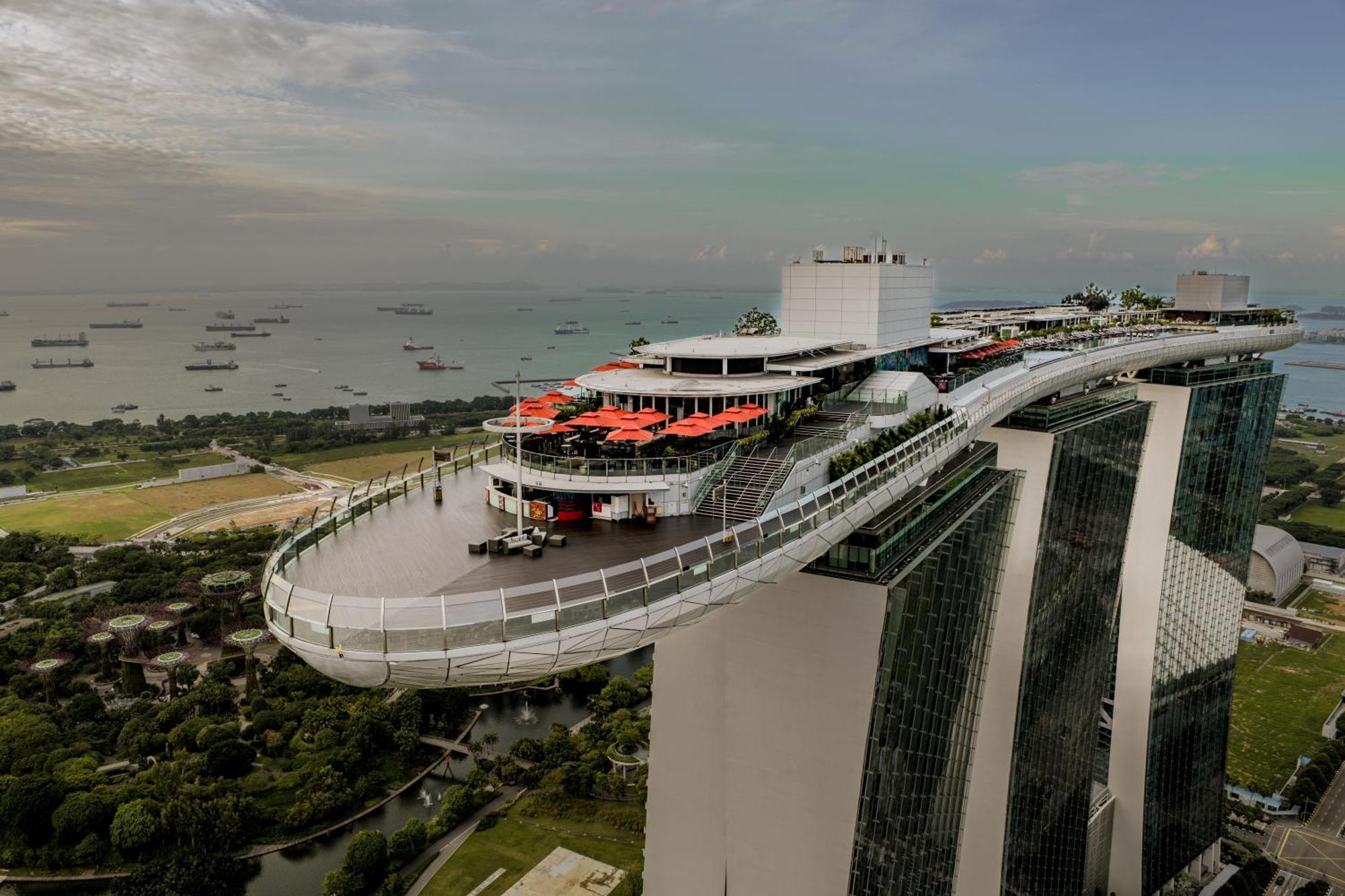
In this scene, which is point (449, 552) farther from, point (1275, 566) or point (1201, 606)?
point (1275, 566)

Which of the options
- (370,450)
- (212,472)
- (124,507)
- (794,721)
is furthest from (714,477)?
(370,450)

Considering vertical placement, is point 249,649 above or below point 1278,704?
above

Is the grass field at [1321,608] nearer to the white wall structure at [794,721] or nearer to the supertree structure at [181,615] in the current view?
the white wall structure at [794,721]

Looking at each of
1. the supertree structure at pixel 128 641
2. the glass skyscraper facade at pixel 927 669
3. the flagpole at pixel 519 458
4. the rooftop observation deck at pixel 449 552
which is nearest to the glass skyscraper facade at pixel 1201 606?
the glass skyscraper facade at pixel 927 669

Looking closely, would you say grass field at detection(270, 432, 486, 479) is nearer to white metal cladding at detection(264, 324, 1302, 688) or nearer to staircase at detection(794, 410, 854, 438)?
staircase at detection(794, 410, 854, 438)

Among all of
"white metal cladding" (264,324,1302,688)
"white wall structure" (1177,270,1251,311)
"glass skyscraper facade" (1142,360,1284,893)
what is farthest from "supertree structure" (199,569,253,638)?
"white wall structure" (1177,270,1251,311)

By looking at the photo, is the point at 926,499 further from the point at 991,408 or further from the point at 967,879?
the point at 967,879
